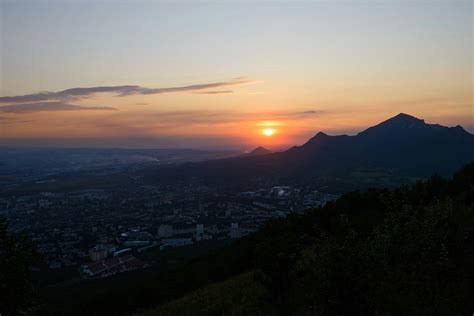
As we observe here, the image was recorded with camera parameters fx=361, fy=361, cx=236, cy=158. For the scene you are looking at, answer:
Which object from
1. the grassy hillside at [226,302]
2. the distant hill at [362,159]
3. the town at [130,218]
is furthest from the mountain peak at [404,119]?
the grassy hillside at [226,302]

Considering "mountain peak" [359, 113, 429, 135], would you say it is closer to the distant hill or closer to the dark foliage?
the distant hill

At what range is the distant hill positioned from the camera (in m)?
95.1

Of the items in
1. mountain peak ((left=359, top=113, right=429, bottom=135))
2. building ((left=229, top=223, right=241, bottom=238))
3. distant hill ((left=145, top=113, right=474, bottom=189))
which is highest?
mountain peak ((left=359, top=113, right=429, bottom=135))

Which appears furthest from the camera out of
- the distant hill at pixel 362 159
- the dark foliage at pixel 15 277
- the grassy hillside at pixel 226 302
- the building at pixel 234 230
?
the distant hill at pixel 362 159

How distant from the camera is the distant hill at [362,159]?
9512cm

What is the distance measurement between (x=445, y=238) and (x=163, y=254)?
3190cm

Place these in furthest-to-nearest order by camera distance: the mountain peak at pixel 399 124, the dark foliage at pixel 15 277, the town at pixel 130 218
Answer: the mountain peak at pixel 399 124, the town at pixel 130 218, the dark foliage at pixel 15 277

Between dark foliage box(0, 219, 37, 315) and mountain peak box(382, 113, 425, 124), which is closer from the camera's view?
dark foliage box(0, 219, 37, 315)

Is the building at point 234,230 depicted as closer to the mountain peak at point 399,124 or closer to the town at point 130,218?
the town at point 130,218

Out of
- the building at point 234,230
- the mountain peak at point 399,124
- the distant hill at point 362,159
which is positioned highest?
the mountain peak at point 399,124

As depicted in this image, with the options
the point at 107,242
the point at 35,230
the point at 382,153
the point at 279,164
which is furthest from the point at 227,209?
the point at 382,153

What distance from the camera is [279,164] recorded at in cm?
11281

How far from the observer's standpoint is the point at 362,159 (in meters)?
110

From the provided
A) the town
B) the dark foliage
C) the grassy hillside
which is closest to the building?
the town
